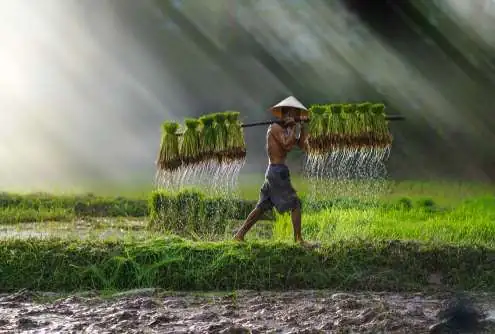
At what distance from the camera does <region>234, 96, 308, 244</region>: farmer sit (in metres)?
6.91

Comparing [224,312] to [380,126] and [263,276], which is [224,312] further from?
[380,126]

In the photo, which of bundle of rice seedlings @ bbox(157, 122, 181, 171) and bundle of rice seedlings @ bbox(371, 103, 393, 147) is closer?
bundle of rice seedlings @ bbox(371, 103, 393, 147)

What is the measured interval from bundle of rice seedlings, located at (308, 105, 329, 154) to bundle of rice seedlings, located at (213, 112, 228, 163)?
814 mm

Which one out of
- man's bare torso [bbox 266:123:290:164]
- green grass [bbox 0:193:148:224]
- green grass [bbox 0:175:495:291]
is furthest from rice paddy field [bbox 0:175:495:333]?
green grass [bbox 0:193:148:224]

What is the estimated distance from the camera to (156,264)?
19.8ft

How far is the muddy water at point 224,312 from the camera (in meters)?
4.68

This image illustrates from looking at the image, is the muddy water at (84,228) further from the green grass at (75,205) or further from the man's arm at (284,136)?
the man's arm at (284,136)

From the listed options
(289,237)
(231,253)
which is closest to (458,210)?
(289,237)

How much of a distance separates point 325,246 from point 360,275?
407 millimetres

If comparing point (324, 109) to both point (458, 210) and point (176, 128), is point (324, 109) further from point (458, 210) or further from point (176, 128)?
point (458, 210)

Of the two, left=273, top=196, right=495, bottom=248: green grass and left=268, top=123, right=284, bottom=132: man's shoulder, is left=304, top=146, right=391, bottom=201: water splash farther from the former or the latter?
left=268, top=123, right=284, bottom=132: man's shoulder

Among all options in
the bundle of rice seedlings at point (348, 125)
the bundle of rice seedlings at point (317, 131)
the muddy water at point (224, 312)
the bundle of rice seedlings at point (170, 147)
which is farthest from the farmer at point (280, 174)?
the muddy water at point (224, 312)

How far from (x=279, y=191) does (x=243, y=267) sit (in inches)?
43.4

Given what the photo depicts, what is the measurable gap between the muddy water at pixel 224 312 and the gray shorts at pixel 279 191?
49.4 inches
